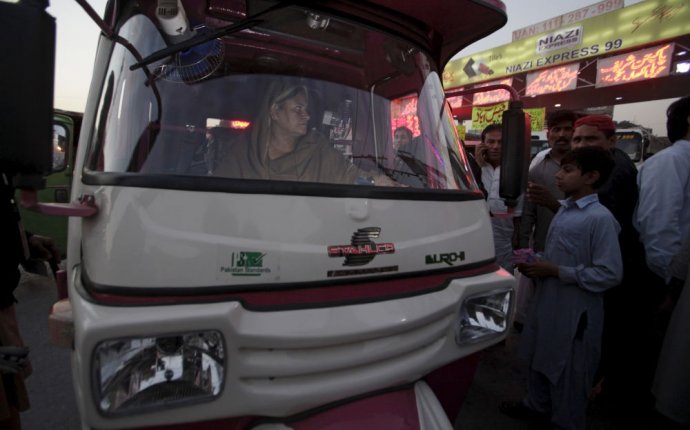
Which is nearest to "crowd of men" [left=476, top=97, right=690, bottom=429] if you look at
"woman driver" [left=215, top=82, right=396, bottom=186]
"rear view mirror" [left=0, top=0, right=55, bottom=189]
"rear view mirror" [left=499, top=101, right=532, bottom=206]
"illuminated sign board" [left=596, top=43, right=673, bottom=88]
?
"rear view mirror" [left=499, top=101, right=532, bottom=206]

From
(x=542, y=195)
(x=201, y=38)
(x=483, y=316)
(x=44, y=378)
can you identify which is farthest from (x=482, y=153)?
(x=44, y=378)

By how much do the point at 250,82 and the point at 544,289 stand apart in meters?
2.07

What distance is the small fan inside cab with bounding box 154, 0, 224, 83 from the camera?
1.41 metres

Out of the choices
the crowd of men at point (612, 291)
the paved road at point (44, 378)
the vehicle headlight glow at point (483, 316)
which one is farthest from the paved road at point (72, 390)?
the vehicle headlight glow at point (483, 316)

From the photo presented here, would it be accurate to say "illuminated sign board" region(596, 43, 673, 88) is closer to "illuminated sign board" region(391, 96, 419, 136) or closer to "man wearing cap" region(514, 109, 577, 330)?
"man wearing cap" region(514, 109, 577, 330)

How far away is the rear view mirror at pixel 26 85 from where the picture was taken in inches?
38.2

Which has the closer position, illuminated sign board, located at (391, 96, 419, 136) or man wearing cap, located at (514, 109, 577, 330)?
illuminated sign board, located at (391, 96, 419, 136)

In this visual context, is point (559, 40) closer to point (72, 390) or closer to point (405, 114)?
point (405, 114)

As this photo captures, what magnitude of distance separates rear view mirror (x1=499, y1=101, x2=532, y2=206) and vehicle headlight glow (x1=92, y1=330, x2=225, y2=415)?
1503 millimetres

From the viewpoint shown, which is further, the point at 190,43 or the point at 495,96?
the point at 495,96

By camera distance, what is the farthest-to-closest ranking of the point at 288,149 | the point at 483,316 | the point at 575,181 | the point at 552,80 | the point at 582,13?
the point at 582,13 → the point at 552,80 → the point at 575,181 → the point at 288,149 → the point at 483,316

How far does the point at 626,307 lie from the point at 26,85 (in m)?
3.61

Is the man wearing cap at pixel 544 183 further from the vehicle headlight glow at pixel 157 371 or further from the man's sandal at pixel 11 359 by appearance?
the man's sandal at pixel 11 359

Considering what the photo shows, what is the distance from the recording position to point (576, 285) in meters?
2.25
